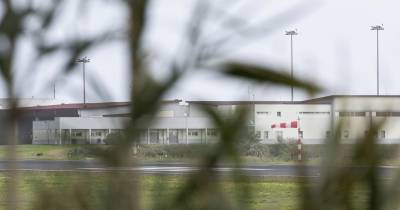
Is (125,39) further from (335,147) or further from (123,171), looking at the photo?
(335,147)

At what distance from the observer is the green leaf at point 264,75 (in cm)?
94

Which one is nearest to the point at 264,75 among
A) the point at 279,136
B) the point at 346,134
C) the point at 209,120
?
the point at 209,120

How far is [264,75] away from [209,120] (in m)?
0.10

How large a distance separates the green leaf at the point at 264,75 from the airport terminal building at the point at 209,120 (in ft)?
0.16

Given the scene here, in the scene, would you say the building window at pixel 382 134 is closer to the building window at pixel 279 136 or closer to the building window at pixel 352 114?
the building window at pixel 352 114

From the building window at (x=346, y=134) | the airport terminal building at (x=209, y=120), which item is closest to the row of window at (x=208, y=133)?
the airport terminal building at (x=209, y=120)

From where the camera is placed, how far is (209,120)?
3.20 ft

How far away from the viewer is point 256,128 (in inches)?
Answer: 40.6

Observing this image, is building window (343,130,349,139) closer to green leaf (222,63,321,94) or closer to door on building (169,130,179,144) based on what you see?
green leaf (222,63,321,94)

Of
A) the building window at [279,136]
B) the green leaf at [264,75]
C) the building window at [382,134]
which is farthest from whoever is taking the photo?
the building window at [279,136]

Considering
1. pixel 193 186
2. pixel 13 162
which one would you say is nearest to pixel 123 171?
pixel 193 186

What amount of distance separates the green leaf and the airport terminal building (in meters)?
0.05

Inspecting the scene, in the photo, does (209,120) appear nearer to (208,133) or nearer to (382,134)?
(208,133)

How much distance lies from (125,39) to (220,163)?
0.22 meters
